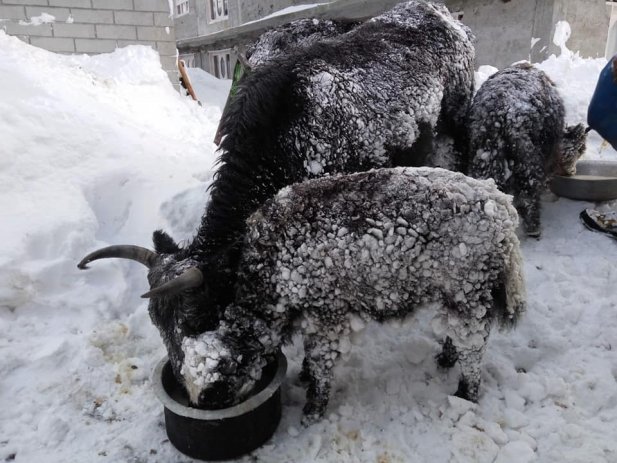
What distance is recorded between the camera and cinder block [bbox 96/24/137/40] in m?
8.91

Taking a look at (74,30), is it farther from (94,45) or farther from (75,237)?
(75,237)

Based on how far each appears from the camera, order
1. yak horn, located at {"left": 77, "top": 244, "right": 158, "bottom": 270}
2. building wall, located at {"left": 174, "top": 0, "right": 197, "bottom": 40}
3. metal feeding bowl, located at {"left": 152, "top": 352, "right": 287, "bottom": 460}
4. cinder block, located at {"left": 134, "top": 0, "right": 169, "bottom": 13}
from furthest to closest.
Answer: building wall, located at {"left": 174, "top": 0, "right": 197, "bottom": 40} → cinder block, located at {"left": 134, "top": 0, "right": 169, "bottom": 13} → yak horn, located at {"left": 77, "top": 244, "right": 158, "bottom": 270} → metal feeding bowl, located at {"left": 152, "top": 352, "right": 287, "bottom": 460}

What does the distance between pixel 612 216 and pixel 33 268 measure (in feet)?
18.3

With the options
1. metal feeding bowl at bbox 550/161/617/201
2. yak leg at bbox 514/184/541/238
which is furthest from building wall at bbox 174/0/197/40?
yak leg at bbox 514/184/541/238

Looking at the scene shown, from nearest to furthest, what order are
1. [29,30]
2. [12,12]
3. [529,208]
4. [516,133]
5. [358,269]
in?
Answer: [358,269] < [516,133] < [529,208] < [12,12] < [29,30]

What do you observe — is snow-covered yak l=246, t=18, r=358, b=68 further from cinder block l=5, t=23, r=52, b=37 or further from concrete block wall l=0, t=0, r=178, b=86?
cinder block l=5, t=23, r=52, b=37

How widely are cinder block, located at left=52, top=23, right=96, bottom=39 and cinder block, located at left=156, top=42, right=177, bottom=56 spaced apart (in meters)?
1.17

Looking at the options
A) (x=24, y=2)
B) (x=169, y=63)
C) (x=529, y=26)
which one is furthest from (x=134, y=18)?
(x=529, y=26)

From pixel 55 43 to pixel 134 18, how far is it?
1447 mm

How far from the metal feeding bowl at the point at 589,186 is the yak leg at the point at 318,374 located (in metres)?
4.03

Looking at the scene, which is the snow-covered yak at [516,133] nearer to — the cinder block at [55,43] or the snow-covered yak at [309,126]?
the snow-covered yak at [309,126]

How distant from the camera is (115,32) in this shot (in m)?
9.05

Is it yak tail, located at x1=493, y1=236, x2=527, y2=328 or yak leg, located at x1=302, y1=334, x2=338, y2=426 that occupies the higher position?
yak tail, located at x1=493, y1=236, x2=527, y2=328

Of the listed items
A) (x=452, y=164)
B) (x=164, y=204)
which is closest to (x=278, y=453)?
(x=164, y=204)
